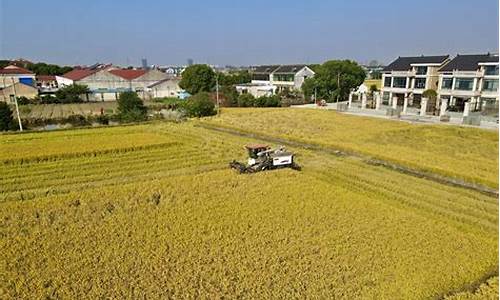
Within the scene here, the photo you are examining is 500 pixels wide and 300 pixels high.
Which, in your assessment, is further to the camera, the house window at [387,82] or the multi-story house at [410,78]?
the house window at [387,82]

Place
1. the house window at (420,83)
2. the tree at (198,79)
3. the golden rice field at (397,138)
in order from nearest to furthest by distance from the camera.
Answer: the golden rice field at (397,138) < the house window at (420,83) < the tree at (198,79)

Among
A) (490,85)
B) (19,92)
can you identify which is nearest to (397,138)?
(490,85)

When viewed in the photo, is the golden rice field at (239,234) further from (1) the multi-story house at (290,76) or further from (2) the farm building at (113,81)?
(1) the multi-story house at (290,76)

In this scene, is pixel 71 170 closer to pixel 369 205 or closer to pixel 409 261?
pixel 369 205

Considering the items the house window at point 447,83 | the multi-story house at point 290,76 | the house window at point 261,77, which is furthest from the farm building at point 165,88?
the house window at point 447,83

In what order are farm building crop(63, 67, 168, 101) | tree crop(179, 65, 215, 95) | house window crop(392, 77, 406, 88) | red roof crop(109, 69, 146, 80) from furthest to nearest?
red roof crop(109, 69, 146, 80) → farm building crop(63, 67, 168, 101) → tree crop(179, 65, 215, 95) → house window crop(392, 77, 406, 88)

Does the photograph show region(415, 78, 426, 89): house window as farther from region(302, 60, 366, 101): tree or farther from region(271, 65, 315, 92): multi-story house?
region(271, 65, 315, 92): multi-story house

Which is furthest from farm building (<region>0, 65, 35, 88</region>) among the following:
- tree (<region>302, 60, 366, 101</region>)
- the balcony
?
the balcony
